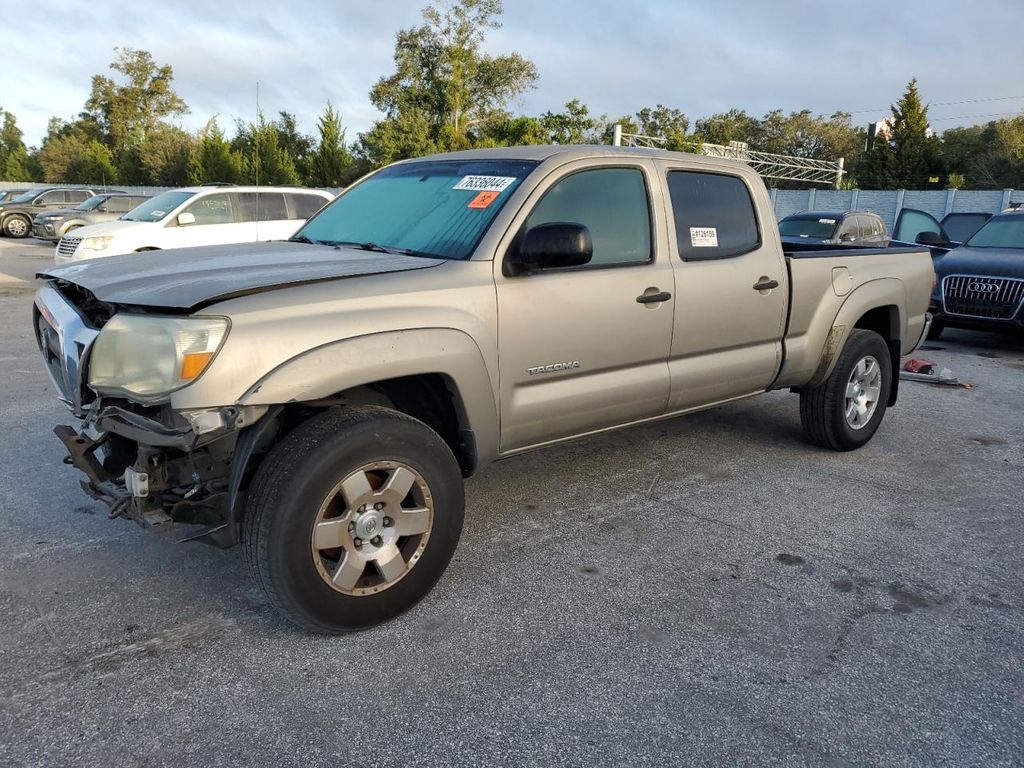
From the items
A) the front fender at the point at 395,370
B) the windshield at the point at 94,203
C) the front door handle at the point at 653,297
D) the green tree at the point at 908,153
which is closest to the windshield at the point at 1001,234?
the front door handle at the point at 653,297

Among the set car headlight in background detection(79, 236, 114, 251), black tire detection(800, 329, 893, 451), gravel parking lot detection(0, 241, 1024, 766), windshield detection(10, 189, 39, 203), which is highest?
windshield detection(10, 189, 39, 203)

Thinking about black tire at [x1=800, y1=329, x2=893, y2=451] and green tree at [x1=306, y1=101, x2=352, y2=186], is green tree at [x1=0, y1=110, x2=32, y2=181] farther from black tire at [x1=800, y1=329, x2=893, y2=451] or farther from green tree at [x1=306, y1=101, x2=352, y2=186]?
black tire at [x1=800, y1=329, x2=893, y2=451]

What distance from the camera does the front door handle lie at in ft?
12.5

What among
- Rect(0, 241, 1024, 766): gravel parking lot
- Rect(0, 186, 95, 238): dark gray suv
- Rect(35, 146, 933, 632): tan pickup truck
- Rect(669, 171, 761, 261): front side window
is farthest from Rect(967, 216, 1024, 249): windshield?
Rect(0, 186, 95, 238): dark gray suv

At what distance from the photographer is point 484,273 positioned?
3.29 m

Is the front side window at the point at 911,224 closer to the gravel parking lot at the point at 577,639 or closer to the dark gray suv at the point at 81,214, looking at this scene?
the gravel parking lot at the point at 577,639

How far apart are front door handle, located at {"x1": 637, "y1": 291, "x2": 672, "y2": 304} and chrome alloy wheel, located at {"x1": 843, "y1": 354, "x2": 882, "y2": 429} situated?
76.6 inches

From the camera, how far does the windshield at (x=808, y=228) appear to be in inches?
422

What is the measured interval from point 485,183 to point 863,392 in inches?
124

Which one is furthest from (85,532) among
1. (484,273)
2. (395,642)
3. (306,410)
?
(484,273)

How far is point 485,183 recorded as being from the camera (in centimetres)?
369

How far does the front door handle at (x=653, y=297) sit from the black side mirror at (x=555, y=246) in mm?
573

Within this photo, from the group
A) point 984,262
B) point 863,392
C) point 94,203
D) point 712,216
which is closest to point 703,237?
point 712,216

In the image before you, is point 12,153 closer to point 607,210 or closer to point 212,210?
point 212,210
